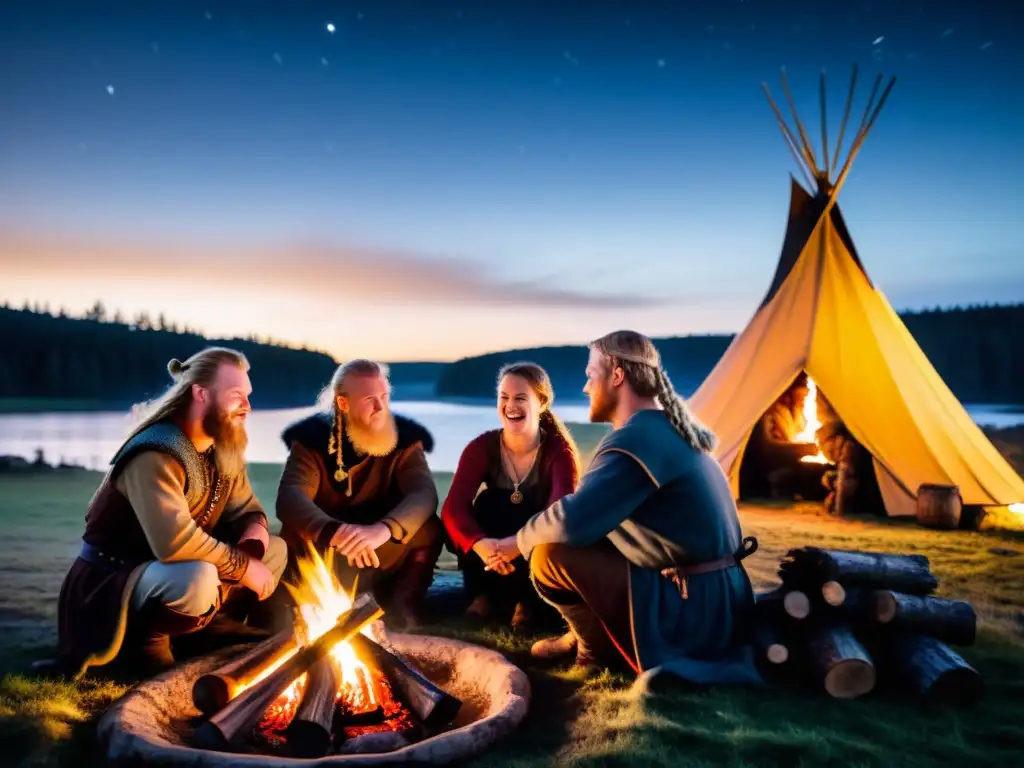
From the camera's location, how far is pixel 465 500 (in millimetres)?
4312

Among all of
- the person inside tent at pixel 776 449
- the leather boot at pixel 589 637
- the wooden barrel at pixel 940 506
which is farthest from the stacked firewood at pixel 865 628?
the person inside tent at pixel 776 449

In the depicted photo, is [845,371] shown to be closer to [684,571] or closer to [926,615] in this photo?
[926,615]

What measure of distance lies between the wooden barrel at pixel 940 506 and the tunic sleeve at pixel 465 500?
4994mm

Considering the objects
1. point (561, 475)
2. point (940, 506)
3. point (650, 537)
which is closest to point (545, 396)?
point (561, 475)

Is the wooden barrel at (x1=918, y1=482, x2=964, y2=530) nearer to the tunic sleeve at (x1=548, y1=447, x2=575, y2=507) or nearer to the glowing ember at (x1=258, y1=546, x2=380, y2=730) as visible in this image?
the tunic sleeve at (x1=548, y1=447, x2=575, y2=507)

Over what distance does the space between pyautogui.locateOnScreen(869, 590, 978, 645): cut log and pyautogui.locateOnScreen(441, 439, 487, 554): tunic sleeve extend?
70.0 inches

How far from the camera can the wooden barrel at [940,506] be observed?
7.55 metres

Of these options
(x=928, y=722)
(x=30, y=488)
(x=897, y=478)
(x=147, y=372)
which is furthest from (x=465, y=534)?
(x=147, y=372)

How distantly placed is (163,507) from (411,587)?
1.52m

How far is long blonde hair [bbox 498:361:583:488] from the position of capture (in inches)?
169

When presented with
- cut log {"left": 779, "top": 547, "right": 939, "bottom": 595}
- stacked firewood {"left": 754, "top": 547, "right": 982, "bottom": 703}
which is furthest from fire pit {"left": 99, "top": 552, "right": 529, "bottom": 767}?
cut log {"left": 779, "top": 547, "right": 939, "bottom": 595}

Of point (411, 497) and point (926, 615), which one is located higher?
point (411, 497)

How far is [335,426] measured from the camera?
14.3 ft

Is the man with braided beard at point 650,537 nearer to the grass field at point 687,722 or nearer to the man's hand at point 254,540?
the grass field at point 687,722
